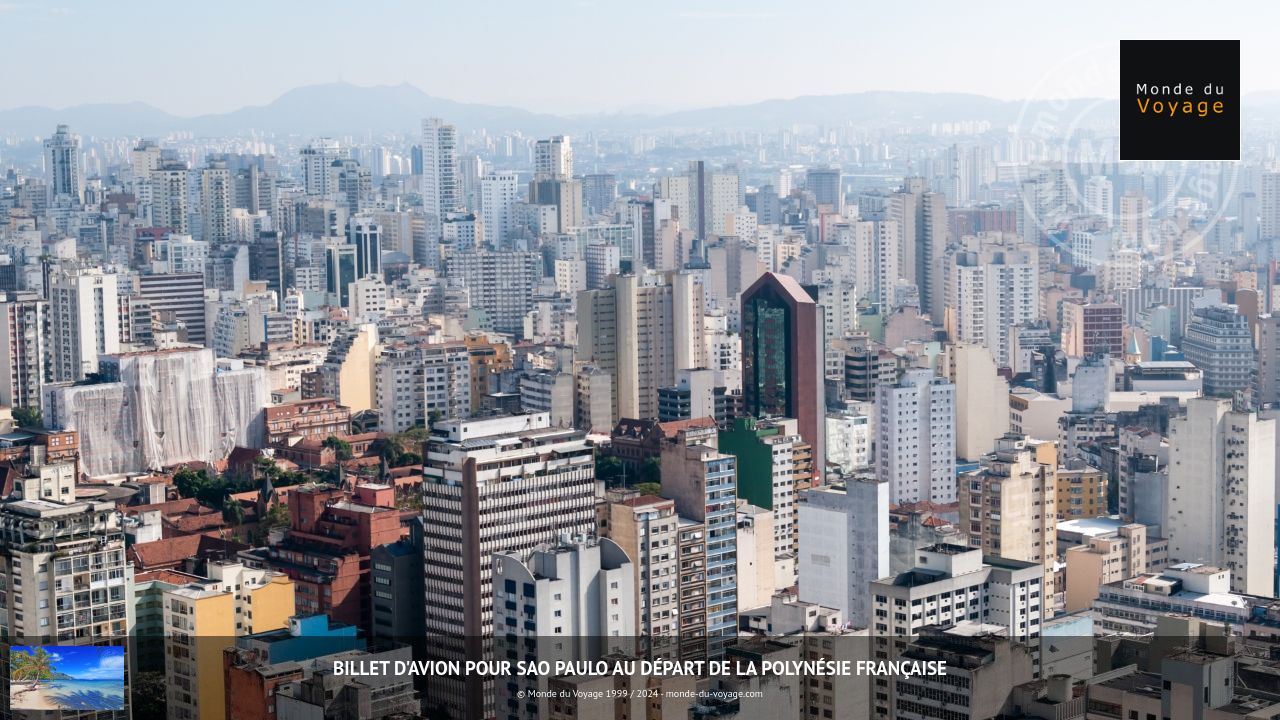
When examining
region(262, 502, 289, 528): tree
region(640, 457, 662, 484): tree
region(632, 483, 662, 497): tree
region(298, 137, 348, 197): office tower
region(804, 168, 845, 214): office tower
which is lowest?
region(262, 502, 289, 528): tree

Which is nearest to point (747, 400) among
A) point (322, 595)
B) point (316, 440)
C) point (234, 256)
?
point (316, 440)

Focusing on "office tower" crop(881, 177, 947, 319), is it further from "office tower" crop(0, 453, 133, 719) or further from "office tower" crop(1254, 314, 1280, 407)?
"office tower" crop(0, 453, 133, 719)

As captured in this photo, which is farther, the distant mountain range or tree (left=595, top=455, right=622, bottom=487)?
the distant mountain range

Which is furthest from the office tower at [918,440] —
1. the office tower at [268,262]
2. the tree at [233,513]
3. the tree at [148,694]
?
the office tower at [268,262]

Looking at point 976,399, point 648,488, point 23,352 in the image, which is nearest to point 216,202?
point 23,352

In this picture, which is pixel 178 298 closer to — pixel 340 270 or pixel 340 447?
pixel 340 270

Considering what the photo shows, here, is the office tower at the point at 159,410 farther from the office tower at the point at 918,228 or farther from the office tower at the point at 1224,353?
the office tower at the point at 918,228

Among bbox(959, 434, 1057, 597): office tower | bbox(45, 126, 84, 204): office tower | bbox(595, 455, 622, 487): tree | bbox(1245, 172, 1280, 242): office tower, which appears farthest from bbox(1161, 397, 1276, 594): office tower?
bbox(45, 126, 84, 204): office tower
